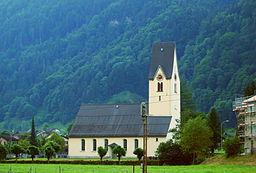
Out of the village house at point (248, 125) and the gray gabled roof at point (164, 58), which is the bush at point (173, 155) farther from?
the gray gabled roof at point (164, 58)

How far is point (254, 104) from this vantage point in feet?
264

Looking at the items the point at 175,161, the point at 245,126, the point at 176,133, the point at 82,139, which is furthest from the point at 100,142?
the point at 245,126

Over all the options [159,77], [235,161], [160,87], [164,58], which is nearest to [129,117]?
[160,87]

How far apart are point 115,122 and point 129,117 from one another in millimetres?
3074

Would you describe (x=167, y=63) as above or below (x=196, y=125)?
above

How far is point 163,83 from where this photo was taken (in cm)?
11338

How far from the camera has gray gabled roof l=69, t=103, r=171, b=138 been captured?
106938 millimetres

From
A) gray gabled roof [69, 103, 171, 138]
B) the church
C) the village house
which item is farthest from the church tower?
the village house

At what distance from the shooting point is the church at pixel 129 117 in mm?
109062

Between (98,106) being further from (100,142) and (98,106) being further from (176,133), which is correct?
(176,133)

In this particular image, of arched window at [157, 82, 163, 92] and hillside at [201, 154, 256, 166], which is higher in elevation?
arched window at [157, 82, 163, 92]

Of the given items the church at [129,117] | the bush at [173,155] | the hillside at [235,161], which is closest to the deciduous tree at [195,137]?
the bush at [173,155]

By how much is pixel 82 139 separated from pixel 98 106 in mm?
8549

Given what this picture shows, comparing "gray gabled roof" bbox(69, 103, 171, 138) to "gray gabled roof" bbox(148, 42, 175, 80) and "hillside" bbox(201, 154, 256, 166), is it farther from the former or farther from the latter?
"hillside" bbox(201, 154, 256, 166)
